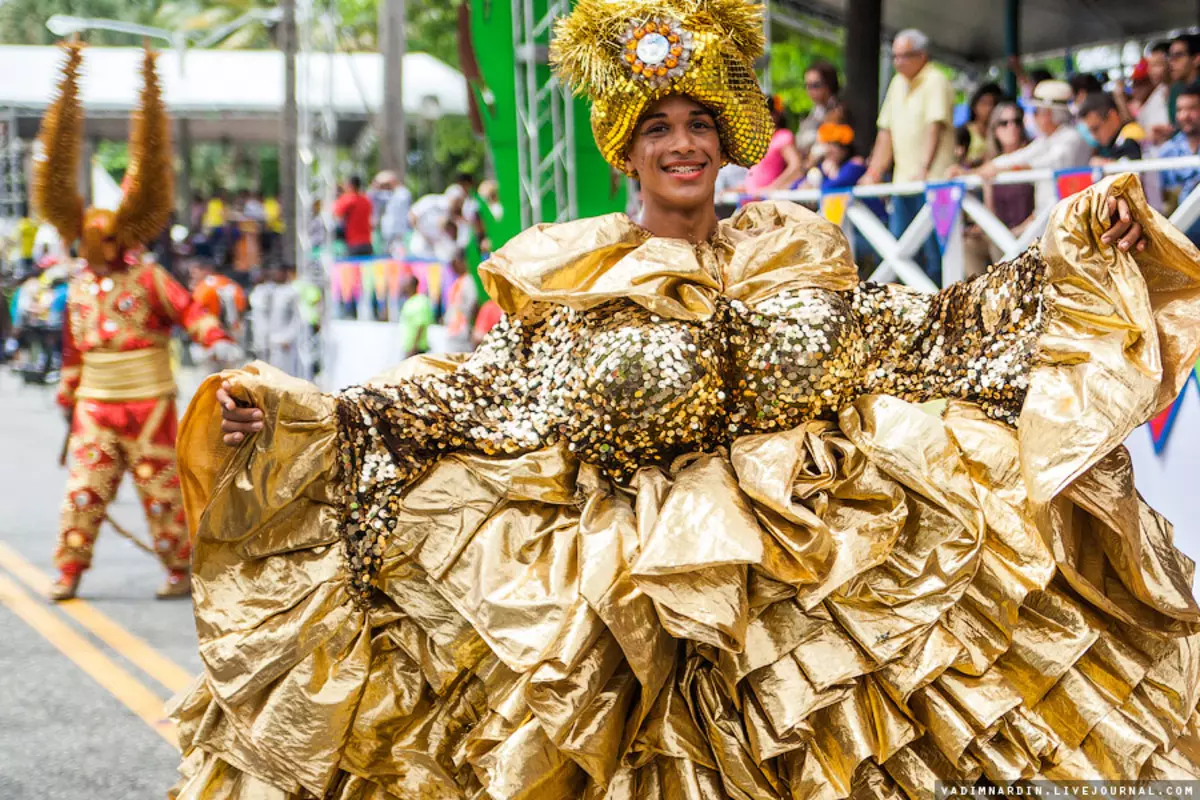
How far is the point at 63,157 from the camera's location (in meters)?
6.25

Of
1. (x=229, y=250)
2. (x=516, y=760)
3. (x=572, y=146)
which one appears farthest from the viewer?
(x=229, y=250)

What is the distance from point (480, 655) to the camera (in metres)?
2.98

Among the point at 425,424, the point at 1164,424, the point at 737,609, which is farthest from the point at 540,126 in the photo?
the point at 737,609

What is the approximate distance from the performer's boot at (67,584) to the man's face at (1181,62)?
6.31 m

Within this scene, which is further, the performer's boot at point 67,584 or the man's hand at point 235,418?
the performer's boot at point 67,584

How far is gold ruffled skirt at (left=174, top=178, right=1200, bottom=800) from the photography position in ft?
9.08

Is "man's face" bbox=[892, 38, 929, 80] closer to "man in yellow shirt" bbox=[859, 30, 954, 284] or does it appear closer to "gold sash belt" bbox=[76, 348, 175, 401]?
"man in yellow shirt" bbox=[859, 30, 954, 284]

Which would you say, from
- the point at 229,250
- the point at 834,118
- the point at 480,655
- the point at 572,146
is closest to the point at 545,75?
the point at 572,146

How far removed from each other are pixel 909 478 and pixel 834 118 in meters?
5.49

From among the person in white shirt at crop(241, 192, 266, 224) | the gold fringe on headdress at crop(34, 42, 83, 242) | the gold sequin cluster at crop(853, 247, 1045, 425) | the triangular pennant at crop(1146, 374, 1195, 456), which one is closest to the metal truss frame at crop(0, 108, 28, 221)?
the person in white shirt at crop(241, 192, 266, 224)

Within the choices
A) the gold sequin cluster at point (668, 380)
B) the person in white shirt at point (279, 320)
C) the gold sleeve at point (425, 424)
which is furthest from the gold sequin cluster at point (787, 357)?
the person in white shirt at point (279, 320)

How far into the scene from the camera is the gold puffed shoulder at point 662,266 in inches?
119

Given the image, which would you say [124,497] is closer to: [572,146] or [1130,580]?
[572,146]

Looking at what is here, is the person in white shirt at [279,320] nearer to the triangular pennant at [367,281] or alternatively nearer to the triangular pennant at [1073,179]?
the triangular pennant at [367,281]
